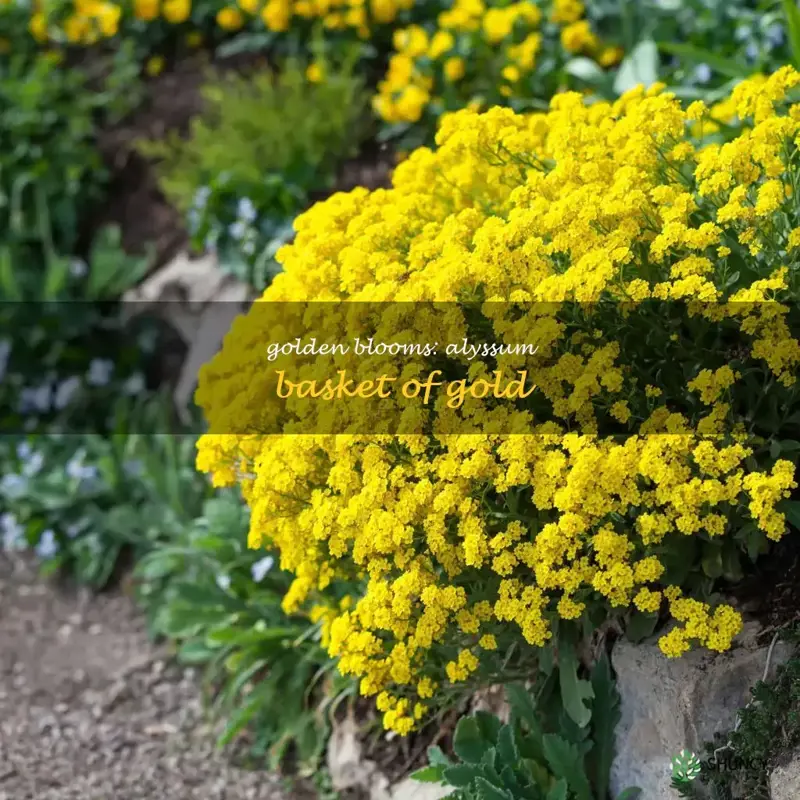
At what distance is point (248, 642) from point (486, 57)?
245 centimetres

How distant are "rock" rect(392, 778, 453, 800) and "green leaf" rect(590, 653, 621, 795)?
0.35 metres

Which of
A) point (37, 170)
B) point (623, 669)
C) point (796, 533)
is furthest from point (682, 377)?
point (37, 170)

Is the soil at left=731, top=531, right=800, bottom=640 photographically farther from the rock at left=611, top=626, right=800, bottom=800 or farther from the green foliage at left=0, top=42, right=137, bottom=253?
the green foliage at left=0, top=42, right=137, bottom=253

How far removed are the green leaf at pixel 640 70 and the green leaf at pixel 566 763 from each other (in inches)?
90.2

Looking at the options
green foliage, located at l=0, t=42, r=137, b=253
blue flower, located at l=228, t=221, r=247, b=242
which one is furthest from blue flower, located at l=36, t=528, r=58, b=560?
green foliage, located at l=0, t=42, r=137, b=253


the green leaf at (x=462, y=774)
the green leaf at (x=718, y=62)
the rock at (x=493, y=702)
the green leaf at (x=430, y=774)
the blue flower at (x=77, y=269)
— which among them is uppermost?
the green leaf at (x=718, y=62)

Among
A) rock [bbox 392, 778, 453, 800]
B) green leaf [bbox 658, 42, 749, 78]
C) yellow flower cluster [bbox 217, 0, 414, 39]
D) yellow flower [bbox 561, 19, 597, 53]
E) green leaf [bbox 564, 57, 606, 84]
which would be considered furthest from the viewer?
yellow flower cluster [bbox 217, 0, 414, 39]

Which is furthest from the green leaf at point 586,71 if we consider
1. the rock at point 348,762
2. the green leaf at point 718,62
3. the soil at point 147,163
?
the rock at point 348,762

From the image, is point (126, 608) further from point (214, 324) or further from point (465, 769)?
point (465, 769)

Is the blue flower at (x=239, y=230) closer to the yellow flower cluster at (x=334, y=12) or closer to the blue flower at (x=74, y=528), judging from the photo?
the yellow flower cluster at (x=334, y=12)

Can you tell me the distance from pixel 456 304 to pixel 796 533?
94cm

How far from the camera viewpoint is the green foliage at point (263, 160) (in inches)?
158

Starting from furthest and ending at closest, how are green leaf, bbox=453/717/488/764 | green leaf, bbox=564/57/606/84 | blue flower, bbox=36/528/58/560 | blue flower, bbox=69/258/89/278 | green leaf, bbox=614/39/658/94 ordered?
blue flower, bbox=69/258/89/278 < blue flower, bbox=36/528/58/560 < green leaf, bbox=564/57/606/84 < green leaf, bbox=614/39/658/94 < green leaf, bbox=453/717/488/764

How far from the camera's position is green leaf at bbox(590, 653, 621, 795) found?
230cm
